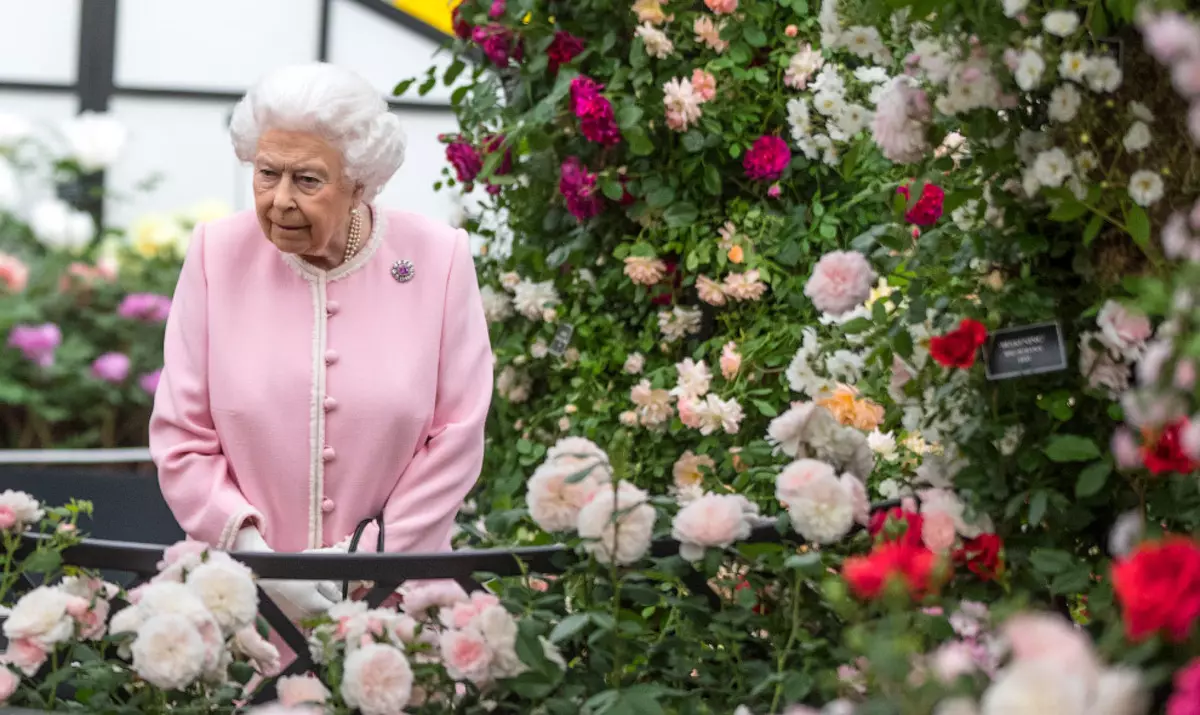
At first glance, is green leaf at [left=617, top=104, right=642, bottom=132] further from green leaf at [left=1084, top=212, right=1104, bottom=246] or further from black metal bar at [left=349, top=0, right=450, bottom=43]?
black metal bar at [left=349, top=0, right=450, bottom=43]

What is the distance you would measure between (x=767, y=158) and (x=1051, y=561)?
172 cm

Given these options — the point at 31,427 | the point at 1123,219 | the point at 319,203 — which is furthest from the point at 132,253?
the point at 1123,219

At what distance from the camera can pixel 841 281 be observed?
1.95 meters

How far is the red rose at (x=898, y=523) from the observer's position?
70.2 inches

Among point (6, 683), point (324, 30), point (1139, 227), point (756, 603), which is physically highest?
point (324, 30)

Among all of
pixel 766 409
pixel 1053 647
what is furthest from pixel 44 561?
pixel 766 409

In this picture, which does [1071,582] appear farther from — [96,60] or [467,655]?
[96,60]

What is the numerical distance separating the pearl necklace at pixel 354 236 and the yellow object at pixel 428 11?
424cm

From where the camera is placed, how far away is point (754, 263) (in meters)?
3.28

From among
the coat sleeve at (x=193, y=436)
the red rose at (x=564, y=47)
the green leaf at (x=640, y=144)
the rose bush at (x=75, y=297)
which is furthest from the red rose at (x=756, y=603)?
the rose bush at (x=75, y=297)

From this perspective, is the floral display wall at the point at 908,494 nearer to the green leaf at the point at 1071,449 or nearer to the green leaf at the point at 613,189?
the green leaf at the point at 1071,449

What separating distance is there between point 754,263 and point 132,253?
3.53m

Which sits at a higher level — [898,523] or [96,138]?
[96,138]

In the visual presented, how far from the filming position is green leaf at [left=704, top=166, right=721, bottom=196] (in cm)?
328
